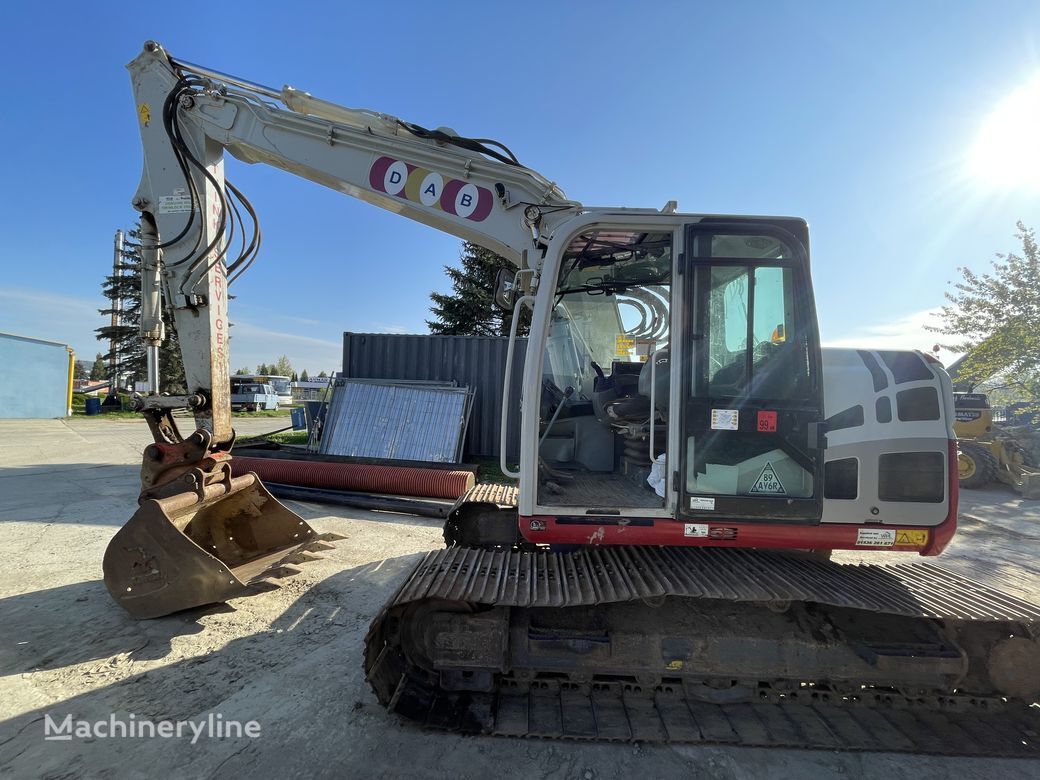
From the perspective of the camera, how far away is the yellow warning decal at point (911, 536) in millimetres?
2768

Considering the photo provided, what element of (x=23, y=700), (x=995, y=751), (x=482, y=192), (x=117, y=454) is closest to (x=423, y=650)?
(x=23, y=700)

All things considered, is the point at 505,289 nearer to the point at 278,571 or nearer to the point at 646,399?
the point at 646,399

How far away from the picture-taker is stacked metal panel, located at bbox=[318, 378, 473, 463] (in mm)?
10133

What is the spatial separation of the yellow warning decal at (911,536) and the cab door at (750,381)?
51cm

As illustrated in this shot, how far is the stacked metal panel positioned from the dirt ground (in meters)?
4.87

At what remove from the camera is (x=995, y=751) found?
96.3 inches

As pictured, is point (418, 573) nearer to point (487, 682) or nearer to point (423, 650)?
point (423, 650)

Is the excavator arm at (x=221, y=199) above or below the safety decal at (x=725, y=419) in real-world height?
above

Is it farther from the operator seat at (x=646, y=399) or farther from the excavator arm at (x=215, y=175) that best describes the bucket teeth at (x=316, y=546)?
the operator seat at (x=646, y=399)

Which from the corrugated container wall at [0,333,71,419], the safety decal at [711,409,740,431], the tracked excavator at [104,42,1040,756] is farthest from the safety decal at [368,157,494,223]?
the corrugated container wall at [0,333,71,419]

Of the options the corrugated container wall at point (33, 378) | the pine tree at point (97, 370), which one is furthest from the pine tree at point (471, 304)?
the pine tree at point (97, 370)

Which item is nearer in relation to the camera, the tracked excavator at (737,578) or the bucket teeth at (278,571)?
the tracked excavator at (737,578)

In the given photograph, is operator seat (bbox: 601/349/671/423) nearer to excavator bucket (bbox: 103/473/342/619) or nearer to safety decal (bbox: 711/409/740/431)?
safety decal (bbox: 711/409/740/431)

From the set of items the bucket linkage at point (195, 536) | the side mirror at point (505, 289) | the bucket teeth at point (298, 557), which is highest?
the side mirror at point (505, 289)
